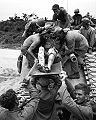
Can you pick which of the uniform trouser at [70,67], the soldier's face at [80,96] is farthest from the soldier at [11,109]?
the uniform trouser at [70,67]

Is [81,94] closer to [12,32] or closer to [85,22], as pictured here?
[85,22]

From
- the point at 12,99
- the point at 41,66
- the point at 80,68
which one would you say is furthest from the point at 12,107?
the point at 80,68

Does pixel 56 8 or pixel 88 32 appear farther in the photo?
pixel 88 32

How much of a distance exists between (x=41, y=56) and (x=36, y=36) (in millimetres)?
1025

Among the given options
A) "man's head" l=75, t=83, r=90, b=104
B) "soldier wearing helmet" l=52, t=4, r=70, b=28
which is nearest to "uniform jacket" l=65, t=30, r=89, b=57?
"soldier wearing helmet" l=52, t=4, r=70, b=28

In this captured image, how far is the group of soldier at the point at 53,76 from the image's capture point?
4.91 metres

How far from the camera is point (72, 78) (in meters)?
8.18

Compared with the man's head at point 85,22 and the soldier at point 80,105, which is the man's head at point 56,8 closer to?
the man's head at point 85,22

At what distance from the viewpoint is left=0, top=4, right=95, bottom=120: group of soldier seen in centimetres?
491

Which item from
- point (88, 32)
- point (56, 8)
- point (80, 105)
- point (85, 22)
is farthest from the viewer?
point (88, 32)

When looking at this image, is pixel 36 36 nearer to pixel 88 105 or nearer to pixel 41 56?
pixel 41 56

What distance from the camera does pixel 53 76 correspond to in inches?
235

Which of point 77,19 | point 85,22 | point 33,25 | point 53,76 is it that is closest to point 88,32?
point 85,22

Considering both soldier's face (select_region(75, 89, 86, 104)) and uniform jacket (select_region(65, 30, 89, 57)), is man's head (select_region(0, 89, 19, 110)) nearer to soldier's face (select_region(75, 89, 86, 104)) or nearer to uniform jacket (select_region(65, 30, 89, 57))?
soldier's face (select_region(75, 89, 86, 104))
